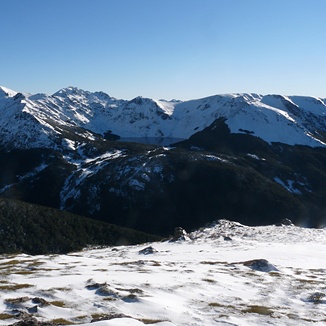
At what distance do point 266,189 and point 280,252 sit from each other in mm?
133231

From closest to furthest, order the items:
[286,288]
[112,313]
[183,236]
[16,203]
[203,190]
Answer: [112,313] → [286,288] → [183,236] → [16,203] → [203,190]

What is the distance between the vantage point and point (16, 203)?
12188 cm

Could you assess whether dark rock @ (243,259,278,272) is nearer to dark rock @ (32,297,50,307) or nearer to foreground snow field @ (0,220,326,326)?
foreground snow field @ (0,220,326,326)

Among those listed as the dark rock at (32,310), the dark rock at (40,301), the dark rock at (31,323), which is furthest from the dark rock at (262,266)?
the dark rock at (31,323)

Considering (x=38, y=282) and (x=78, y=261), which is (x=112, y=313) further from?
(x=78, y=261)

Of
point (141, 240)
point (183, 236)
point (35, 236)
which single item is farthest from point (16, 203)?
point (183, 236)

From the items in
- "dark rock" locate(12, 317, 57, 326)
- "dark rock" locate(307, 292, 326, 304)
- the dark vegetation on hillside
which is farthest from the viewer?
the dark vegetation on hillside

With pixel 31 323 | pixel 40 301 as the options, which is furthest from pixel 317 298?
pixel 31 323

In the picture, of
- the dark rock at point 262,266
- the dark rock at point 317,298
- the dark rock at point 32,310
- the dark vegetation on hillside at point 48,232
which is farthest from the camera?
the dark vegetation on hillside at point 48,232

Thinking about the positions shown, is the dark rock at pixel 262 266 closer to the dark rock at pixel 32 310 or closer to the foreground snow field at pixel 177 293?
the foreground snow field at pixel 177 293

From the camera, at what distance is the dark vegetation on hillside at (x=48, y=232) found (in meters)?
108

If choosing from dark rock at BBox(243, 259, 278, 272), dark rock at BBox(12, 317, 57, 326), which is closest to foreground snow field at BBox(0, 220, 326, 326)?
dark rock at BBox(243, 259, 278, 272)

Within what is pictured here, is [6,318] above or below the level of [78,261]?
above

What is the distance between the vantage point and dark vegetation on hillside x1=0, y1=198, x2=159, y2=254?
10794 cm
